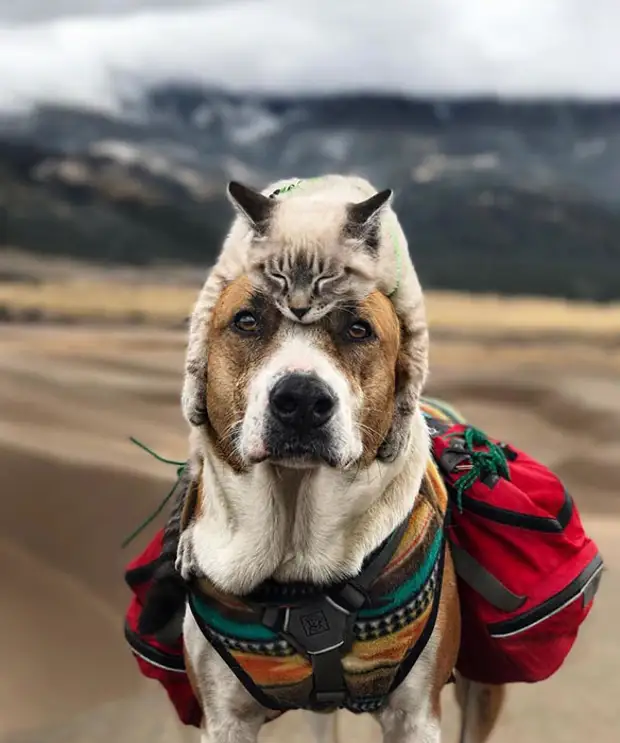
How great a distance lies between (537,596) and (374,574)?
0.98ft

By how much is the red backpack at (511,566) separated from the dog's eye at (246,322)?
447mm

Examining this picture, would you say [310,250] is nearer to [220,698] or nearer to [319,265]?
[319,265]

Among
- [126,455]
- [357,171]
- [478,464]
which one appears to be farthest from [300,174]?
[478,464]

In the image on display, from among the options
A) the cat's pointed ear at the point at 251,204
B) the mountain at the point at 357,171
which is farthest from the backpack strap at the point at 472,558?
the mountain at the point at 357,171

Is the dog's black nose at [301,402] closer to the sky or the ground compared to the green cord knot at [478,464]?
closer to the sky

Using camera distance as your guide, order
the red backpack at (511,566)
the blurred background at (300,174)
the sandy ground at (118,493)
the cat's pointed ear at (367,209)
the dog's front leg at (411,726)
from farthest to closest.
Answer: the blurred background at (300,174)
the sandy ground at (118,493)
the red backpack at (511,566)
the dog's front leg at (411,726)
the cat's pointed ear at (367,209)

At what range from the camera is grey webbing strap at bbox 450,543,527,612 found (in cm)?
121

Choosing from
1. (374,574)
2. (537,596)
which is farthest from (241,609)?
(537,596)

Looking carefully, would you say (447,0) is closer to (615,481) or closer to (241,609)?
(615,481)

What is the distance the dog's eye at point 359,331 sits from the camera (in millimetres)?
992

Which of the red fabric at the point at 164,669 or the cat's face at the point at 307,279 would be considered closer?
the cat's face at the point at 307,279

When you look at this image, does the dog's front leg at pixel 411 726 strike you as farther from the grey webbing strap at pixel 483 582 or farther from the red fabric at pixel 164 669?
the red fabric at pixel 164 669

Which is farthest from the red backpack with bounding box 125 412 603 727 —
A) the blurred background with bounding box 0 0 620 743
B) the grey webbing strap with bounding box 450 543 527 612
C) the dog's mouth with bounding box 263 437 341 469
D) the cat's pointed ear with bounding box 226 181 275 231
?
the blurred background with bounding box 0 0 620 743

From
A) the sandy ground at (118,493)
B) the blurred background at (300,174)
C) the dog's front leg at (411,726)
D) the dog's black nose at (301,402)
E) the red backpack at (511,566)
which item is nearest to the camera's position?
the dog's black nose at (301,402)
